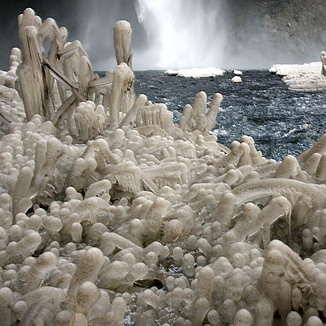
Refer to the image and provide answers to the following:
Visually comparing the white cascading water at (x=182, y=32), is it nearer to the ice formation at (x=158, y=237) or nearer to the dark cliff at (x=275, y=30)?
the dark cliff at (x=275, y=30)

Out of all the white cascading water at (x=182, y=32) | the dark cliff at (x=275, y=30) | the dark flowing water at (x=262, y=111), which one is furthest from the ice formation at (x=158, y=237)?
the dark cliff at (x=275, y=30)

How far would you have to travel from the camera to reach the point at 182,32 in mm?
9812

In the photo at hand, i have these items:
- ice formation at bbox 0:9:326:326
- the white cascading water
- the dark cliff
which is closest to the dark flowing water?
ice formation at bbox 0:9:326:326

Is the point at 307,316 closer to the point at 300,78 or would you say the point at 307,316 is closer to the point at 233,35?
the point at 300,78

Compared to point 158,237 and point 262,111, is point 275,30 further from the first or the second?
point 158,237

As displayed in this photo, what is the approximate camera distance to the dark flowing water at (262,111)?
2.10 m

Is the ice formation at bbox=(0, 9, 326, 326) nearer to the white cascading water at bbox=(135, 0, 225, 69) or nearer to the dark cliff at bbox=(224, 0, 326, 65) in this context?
the white cascading water at bbox=(135, 0, 225, 69)

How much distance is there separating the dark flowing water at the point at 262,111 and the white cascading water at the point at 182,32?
209 inches

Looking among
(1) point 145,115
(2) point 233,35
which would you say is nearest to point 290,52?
(2) point 233,35

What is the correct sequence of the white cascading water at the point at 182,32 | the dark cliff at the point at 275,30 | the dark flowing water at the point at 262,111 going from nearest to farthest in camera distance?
1. the dark flowing water at the point at 262,111
2. the white cascading water at the point at 182,32
3. the dark cliff at the point at 275,30

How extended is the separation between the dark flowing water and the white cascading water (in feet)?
17.4

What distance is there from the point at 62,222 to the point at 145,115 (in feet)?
1.70

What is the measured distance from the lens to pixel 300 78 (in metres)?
4.04

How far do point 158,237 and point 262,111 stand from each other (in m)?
2.23
